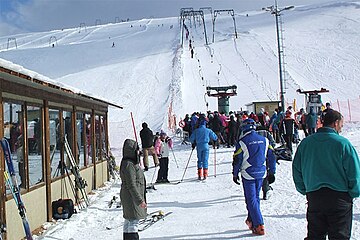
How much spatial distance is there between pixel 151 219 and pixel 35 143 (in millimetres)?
2409

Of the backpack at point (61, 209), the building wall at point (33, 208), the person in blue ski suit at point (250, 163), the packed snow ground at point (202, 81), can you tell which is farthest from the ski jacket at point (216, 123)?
the person in blue ski suit at point (250, 163)

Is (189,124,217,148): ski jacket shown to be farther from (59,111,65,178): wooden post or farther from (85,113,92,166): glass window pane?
(59,111,65,178): wooden post

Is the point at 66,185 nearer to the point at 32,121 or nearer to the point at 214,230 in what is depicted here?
the point at 32,121

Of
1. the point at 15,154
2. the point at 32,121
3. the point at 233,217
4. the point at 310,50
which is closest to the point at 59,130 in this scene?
the point at 32,121

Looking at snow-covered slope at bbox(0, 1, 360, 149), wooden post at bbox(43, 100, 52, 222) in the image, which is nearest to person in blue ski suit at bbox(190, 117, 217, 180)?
wooden post at bbox(43, 100, 52, 222)

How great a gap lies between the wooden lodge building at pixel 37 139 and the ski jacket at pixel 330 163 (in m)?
3.59

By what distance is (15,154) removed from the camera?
7.68 metres

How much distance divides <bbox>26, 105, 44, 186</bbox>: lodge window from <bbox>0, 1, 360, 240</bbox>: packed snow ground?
37.0 inches

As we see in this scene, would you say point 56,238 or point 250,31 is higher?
point 250,31

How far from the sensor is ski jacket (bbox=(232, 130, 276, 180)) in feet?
24.8

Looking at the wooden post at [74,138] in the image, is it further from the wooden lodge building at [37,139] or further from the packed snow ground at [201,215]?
the packed snow ground at [201,215]

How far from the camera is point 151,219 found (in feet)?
29.0

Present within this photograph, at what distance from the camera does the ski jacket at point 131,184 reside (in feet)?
22.2

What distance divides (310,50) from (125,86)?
76.6 feet
